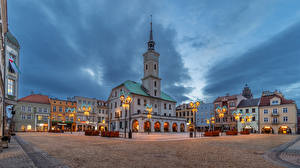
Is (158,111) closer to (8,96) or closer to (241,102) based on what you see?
(241,102)

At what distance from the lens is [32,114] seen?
59.0 m

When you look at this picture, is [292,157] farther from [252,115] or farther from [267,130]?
[267,130]

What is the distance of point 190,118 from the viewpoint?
8431cm

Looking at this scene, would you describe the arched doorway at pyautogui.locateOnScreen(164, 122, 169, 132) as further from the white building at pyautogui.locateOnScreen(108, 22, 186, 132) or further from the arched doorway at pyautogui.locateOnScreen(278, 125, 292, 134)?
the arched doorway at pyautogui.locateOnScreen(278, 125, 292, 134)

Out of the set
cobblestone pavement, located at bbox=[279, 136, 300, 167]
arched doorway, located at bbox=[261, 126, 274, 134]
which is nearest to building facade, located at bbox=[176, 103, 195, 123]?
arched doorway, located at bbox=[261, 126, 274, 134]

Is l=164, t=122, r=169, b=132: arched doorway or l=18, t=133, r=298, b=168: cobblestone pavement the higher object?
l=18, t=133, r=298, b=168: cobblestone pavement

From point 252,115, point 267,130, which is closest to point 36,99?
point 252,115

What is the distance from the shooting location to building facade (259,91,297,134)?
5638cm

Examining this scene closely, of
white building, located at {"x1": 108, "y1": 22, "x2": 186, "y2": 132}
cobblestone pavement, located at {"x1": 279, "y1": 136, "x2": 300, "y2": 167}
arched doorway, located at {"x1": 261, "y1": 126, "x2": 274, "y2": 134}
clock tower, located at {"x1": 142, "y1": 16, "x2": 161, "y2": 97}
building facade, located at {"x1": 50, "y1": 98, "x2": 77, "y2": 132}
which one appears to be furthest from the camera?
building facade, located at {"x1": 50, "y1": 98, "x2": 77, "y2": 132}

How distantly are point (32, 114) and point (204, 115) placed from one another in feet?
213

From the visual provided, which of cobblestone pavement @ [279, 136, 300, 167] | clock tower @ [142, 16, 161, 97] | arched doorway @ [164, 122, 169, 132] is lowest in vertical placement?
arched doorway @ [164, 122, 169, 132]

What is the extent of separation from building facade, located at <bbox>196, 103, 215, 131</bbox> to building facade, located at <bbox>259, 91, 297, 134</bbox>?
2043 cm

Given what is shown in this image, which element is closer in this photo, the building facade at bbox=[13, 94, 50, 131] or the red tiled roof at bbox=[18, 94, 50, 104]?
the building facade at bbox=[13, 94, 50, 131]

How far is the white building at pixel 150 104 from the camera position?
53.4 meters
